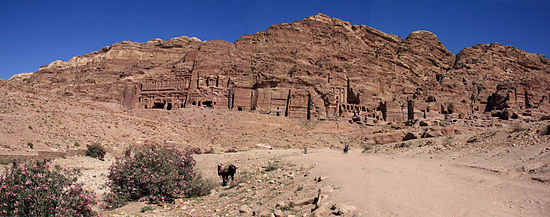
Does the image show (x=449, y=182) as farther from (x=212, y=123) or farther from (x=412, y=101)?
(x=412, y=101)

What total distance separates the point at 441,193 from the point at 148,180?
289 inches

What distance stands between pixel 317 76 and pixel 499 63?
48435mm

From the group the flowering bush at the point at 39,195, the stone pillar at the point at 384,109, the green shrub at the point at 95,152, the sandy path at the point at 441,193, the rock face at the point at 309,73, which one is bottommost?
the green shrub at the point at 95,152

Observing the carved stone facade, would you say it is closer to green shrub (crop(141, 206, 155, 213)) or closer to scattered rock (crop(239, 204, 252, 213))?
green shrub (crop(141, 206, 155, 213))

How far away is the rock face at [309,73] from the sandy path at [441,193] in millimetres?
38632

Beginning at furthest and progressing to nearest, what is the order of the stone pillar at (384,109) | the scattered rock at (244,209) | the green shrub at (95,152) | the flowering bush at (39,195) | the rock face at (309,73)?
the stone pillar at (384,109)
the rock face at (309,73)
the green shrub at (95,152)
the scattered rock at (244,209)
the flowering bush at (39,195)

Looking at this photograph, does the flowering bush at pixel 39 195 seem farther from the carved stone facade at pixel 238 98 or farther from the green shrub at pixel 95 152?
the carved stone facade at pixel 238 98

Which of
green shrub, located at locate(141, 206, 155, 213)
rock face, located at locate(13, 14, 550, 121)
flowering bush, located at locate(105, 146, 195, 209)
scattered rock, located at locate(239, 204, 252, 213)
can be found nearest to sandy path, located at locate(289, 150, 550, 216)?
scattered rock, located at locate(239, 204, 252, 213)

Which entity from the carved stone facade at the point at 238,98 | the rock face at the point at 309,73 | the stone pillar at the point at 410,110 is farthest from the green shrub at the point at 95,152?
the stone pillar at the point at 410,110

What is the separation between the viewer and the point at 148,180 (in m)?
9.41

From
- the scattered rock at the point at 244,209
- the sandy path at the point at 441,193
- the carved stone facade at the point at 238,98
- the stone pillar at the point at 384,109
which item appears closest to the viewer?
the sandy path at the point at 441,193

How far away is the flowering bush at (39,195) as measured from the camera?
6.05 m

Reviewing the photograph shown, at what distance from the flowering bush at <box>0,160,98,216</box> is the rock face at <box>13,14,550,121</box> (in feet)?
135

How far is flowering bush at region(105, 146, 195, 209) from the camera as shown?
9391 mm
